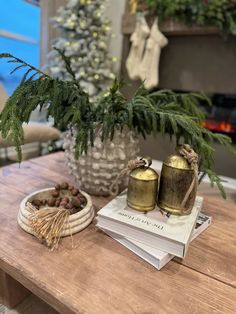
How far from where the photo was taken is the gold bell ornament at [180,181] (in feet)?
2.11

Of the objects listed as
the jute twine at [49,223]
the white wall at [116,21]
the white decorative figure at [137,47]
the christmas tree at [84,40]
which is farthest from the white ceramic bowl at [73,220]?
the white wall at [116,21]

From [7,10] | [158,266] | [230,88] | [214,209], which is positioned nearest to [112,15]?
[7,10]

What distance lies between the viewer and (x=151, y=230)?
0.58m

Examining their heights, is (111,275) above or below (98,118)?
below

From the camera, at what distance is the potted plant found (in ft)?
2.14

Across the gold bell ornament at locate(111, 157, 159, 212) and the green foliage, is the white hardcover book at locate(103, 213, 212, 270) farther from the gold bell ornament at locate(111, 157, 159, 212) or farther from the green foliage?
the green foliage

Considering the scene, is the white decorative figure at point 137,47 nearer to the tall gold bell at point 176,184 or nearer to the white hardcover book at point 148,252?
the tall gold bell at point 176,184

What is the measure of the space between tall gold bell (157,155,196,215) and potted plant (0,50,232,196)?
99 millimetres

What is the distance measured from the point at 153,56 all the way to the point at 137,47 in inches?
7.0

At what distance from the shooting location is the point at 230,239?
0.67 metres

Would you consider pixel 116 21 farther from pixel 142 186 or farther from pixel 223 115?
pixel 142 186

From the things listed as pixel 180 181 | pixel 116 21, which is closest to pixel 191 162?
pixel 180 181

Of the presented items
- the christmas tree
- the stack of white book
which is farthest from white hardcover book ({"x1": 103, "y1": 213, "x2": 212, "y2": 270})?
the christmas tree

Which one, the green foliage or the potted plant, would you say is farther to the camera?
the green foliage
